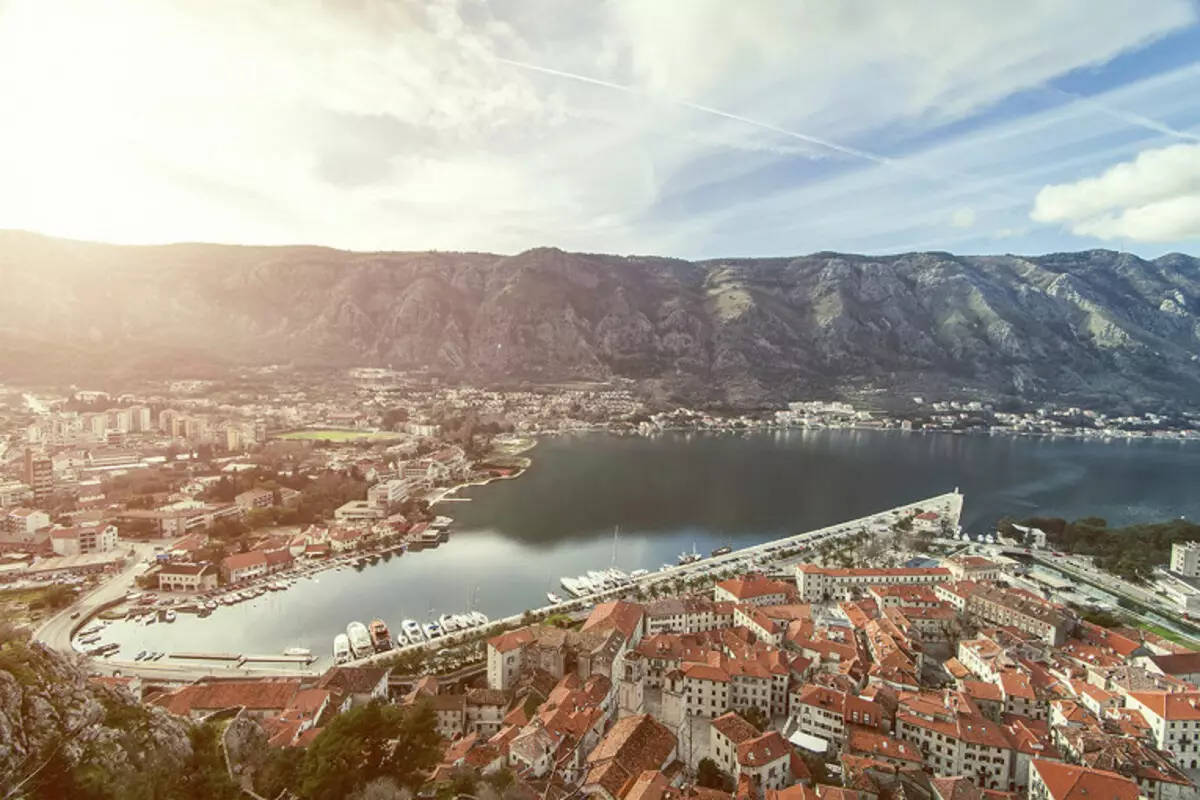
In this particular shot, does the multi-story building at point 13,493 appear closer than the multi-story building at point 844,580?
No

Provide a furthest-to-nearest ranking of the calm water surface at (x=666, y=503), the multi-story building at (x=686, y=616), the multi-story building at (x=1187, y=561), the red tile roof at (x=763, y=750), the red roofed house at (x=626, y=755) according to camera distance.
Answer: the multi-story building at (x=1187, y=561)
the calm water surface at (x=666, y=503)
the multi-story building at (x=686, y=616)
the red tile roof at (x=763, y=750)
the red roofed house at (x=626, y=755)

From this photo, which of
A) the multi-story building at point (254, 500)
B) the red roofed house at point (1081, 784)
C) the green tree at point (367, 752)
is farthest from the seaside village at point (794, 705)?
the multi-story building at point (254, 500)

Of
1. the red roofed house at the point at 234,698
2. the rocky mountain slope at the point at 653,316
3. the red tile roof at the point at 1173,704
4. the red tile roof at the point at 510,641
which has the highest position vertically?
the rocky mountain slope at the point at 653,316

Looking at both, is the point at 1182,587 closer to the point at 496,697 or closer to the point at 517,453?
the point at 496,697

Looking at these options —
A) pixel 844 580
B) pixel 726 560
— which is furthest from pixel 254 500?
pixel 844 580

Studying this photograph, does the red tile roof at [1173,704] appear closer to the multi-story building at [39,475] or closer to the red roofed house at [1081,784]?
the red roofed house at [1081,784]

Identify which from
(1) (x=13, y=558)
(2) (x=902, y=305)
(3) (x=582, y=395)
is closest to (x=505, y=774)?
(1) (x=13, y=558)

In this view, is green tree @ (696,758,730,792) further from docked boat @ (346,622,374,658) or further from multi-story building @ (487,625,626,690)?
docked boat @ (346,622,374,658)
